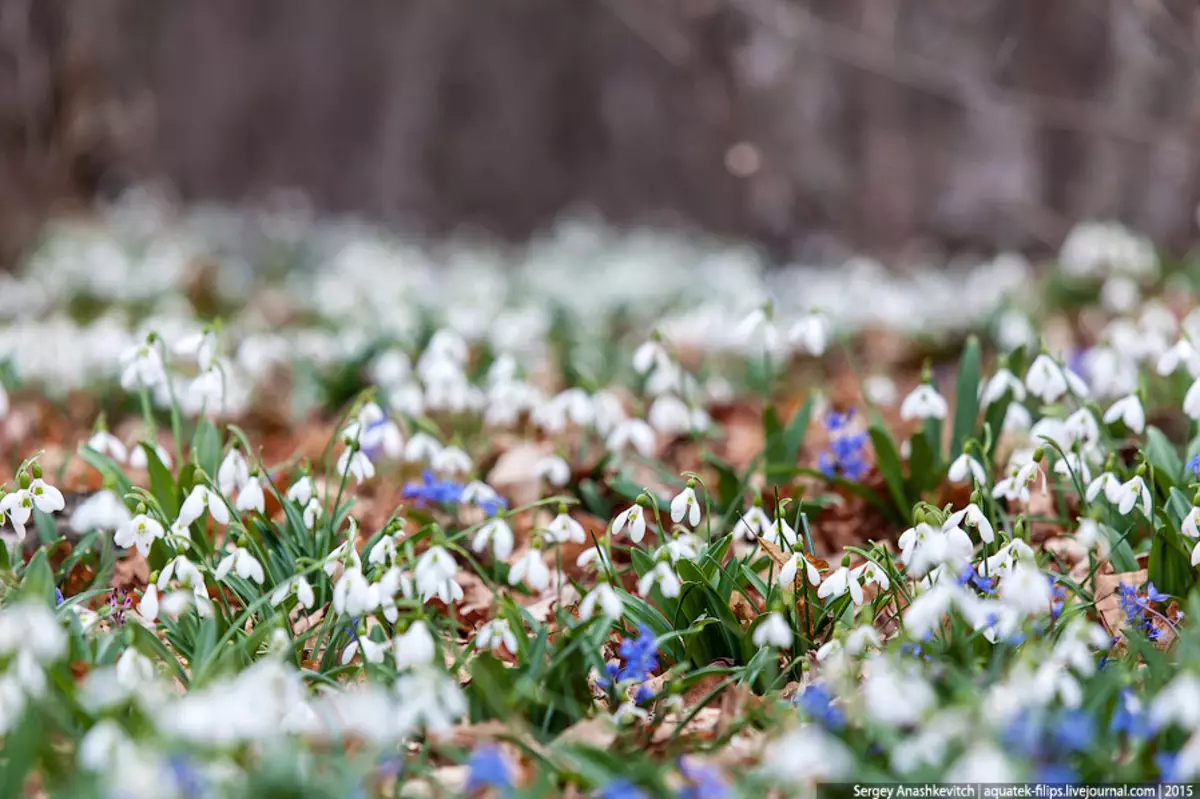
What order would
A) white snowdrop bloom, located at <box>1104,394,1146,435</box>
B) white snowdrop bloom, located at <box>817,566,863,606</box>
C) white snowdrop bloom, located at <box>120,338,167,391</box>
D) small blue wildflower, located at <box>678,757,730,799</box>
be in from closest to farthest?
small blue wildflower, located at <box>678,757,730,799</box> < white snowdrop bloom, located at <box>817,566,863,606</box> < white snowdrop bloom, located at <box>1104,394,1146,435</box> < white snowdrop bloom, located at <box>120,338,167,391</box>

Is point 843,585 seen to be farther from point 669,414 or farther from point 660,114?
point 660,114

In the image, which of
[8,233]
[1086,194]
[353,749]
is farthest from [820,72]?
[353,749]

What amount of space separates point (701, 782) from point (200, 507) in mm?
1029

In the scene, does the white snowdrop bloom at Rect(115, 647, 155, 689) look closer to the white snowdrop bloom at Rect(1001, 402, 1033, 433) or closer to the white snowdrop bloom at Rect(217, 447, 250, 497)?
the white snowdrop bloom at Rect(217, 447, 250, 497)

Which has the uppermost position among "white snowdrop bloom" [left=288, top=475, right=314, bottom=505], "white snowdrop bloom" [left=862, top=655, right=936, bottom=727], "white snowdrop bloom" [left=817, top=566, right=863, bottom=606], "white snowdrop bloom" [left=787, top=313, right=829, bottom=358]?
"white snowdrop bloom" [left=787, top=313, right=829, bottom=358]

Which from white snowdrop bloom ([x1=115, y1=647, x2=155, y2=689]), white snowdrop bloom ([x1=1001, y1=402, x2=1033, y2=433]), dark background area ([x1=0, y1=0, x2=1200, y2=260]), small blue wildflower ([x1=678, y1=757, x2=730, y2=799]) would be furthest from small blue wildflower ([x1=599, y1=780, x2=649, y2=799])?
dark background area ([x1=0, y1=0, x2=1200, y2=260])

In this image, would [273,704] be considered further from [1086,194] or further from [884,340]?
[1086,194]

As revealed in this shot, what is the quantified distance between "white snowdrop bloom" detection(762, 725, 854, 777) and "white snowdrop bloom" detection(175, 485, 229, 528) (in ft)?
3.61

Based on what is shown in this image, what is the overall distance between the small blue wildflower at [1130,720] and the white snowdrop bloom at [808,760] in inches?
15.8

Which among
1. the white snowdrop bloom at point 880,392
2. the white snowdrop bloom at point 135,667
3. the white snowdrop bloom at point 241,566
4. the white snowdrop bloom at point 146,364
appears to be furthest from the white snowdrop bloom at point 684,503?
the white snowdrop bloom at point 880,392

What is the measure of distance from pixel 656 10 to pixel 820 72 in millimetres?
1220

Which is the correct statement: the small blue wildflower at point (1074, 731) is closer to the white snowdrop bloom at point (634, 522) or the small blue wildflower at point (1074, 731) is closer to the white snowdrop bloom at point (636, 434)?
the white snowdrop bloom at point (634, 522)

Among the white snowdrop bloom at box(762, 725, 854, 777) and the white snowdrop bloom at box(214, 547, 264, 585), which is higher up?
the white snowdrop bloom at box(214, 547, 264, 585)

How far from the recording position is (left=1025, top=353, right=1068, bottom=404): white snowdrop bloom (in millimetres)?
2395
